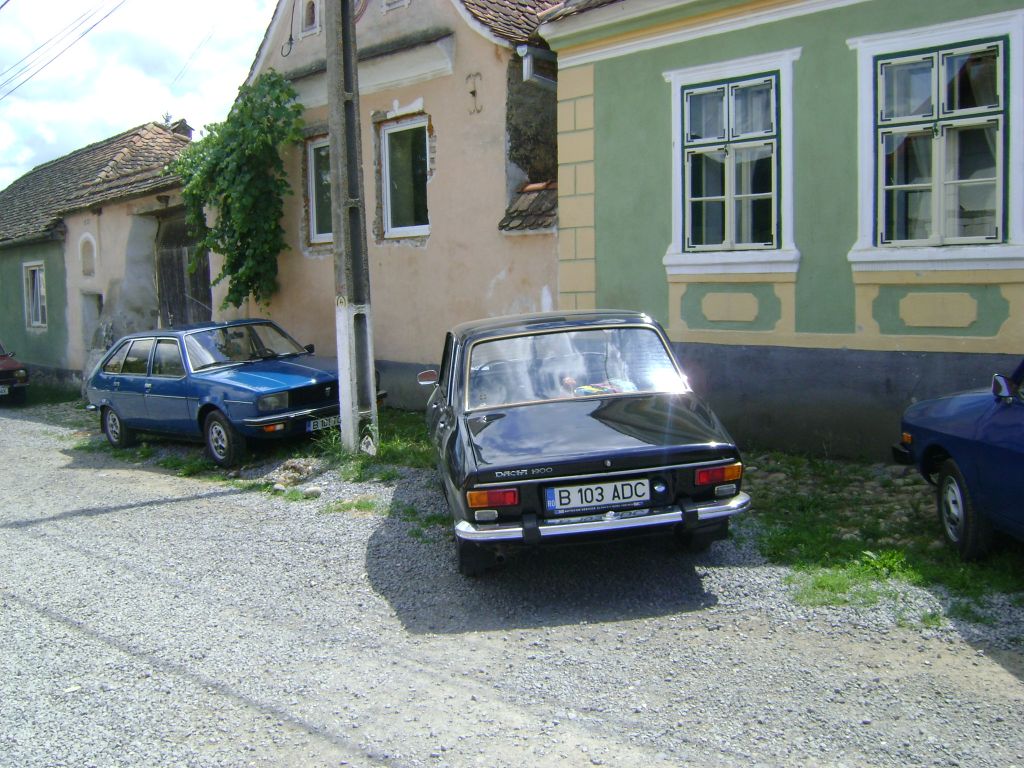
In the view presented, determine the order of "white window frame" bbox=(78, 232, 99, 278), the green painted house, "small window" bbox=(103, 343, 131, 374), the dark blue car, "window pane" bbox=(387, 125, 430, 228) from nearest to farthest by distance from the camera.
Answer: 1. the dark blue car
2. the green painted house
3. "small window" bbox=(103, 343, 131, 374)
4. "window pane" bbox=(387, 125, 430, 228)
5. "white window frame" bbox=(78, 232, 99, 278)

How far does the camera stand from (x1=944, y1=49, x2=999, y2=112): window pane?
7777 millimetres

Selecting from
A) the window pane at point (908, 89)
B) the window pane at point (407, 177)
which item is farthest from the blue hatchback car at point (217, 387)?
the window pane at point (908, 89)

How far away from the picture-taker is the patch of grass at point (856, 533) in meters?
5.28

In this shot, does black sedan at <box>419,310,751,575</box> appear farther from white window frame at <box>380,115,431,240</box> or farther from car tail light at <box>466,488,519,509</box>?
white window frame at <box>380,115,431,240</box>

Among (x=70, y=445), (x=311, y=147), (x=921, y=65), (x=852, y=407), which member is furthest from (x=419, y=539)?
(x=311, y=147)

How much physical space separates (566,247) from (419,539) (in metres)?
4.85

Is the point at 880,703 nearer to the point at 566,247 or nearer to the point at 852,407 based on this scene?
the point at 852,407

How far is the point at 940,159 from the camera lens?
805 cm

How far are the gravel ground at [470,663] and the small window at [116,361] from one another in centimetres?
530

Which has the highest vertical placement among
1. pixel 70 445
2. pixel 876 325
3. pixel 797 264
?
pixel 797 264

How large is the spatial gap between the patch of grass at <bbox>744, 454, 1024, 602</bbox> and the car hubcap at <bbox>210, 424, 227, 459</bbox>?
5.56m

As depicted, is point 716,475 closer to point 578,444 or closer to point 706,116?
point 578,444

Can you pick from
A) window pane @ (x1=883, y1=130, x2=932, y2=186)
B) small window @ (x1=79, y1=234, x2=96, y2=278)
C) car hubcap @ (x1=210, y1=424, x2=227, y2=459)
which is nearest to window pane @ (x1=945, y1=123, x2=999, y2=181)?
window pane @ (x1=883, y1=130, x2=932, y2=186)

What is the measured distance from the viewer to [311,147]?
14.7 m
